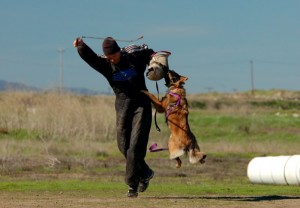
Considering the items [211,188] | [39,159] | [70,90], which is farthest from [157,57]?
[70,90]

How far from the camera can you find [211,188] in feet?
57.9

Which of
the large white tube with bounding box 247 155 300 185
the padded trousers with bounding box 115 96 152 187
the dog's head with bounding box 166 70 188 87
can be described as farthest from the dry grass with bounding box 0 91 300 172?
the dog's head with bounding box 166 70 188 87

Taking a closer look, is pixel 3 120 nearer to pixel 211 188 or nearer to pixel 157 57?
pixel 211 188

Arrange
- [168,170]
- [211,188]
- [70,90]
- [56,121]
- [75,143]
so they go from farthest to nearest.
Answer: [70,90] < [56,121] < [75,143] < [168,170] < [211,188]

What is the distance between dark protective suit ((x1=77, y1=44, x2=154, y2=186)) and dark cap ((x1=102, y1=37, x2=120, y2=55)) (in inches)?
7.4

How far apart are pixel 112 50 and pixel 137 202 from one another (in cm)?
252

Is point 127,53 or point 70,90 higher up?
point 70,90

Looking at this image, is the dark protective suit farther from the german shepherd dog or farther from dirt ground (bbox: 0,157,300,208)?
dirt ground (bbox: 0,157,300,208)

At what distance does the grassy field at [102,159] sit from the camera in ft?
47.0

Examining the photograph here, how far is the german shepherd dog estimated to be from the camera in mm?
13242

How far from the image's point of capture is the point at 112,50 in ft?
45.4

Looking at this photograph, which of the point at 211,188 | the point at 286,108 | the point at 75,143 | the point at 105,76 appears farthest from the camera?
the point at 286,108

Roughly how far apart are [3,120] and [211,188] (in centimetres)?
2641

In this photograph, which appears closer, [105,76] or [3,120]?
[105,76]
